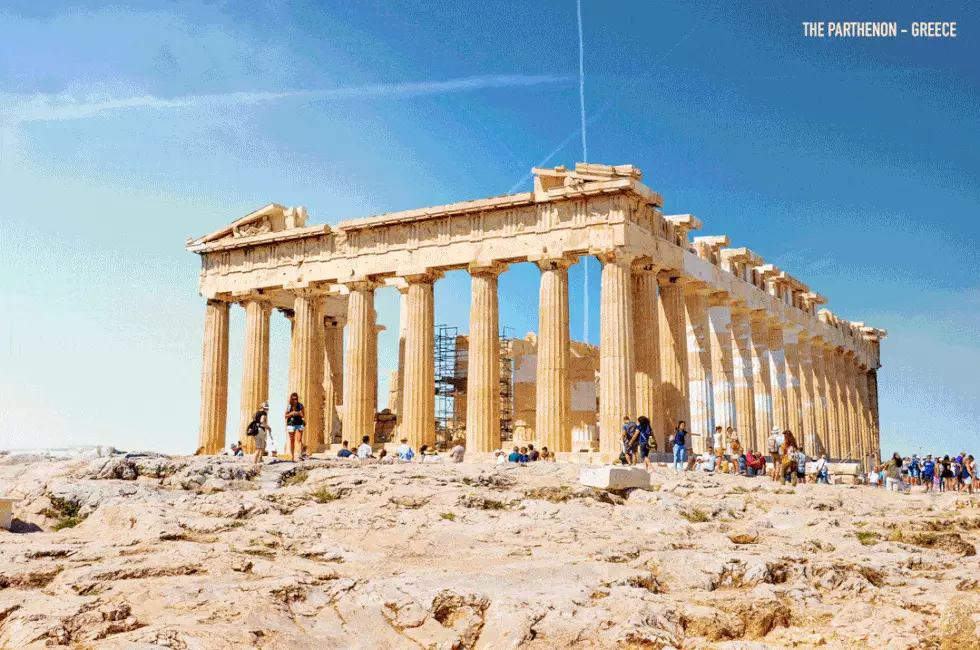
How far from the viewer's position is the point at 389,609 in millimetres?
10680

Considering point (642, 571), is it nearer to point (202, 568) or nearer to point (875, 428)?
point (202, 568)

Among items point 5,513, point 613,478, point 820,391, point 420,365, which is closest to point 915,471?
point 820,391

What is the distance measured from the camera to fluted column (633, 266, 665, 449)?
33.3 m

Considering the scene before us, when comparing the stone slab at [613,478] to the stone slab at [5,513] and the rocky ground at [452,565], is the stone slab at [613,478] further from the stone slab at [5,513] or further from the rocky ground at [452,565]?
the stone slab at [5,513]

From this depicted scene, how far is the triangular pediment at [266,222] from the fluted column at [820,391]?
23.8m

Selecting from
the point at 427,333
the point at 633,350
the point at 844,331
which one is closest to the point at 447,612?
the point at 633,350

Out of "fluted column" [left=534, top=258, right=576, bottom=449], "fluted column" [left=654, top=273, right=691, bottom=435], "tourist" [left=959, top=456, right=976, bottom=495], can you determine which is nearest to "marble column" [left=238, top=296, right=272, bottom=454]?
"fluted column" [left=534, top=258, right=576, bottom=449]

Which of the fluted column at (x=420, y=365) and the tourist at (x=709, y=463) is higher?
the fluted column at (x=420, y=365)

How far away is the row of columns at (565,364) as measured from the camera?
32250 mm

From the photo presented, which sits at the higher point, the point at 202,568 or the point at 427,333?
the point at 427,333

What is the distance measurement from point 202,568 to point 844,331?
45.9 meters

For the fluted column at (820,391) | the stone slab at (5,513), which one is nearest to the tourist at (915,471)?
the fluted column at (820,391)

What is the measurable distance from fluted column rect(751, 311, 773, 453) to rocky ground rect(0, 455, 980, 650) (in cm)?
2247

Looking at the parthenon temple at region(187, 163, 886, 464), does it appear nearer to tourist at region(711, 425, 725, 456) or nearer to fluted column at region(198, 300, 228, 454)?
fluted column at region(198, 300, 228, 454)
